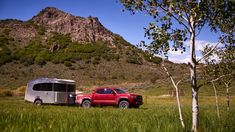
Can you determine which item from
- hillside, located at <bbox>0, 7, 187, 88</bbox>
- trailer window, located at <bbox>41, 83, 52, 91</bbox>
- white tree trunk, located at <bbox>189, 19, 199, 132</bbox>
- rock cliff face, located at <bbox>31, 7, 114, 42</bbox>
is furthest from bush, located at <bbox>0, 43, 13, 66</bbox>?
white tree trunk, located at <bbox>189, 19, 199, 132</bbox>

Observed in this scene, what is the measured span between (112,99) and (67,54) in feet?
158

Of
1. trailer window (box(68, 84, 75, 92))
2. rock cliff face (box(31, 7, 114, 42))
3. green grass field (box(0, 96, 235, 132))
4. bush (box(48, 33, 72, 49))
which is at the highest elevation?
rock cliff face (box(31, 7, 114, 42))

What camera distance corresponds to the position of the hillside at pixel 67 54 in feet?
203

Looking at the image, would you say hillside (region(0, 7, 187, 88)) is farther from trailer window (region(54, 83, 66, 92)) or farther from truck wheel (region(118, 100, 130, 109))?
truck wheel (region(118, 100, 130, 109))

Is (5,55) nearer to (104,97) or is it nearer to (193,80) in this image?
(104,97)

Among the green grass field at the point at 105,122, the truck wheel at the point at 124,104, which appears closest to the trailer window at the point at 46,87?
the truck wheel at the point at 124,104

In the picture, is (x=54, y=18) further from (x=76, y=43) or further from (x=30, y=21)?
(x=76, y=43)

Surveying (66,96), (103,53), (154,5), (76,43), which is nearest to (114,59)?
(103,53)

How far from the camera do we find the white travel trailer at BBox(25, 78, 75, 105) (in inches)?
1203

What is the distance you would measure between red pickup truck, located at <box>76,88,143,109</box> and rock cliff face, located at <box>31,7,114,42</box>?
60.5 meters

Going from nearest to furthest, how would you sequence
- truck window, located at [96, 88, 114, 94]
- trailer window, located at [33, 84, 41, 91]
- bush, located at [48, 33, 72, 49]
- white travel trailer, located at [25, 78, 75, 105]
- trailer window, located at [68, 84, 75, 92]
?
1. truck window, located at [96, 88, 114, 94]
2. white travel trailer, located at [25, 78, 75, 105]
3. trailer window, located at [68, 84, 75, 92]
4. trailer window, located at [33, 84, 41, 91]
5. bush, located at [48, 33, 72, 49]

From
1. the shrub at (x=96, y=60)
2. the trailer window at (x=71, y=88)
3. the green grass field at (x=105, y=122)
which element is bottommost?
the green grass field at (x=105, y=122)

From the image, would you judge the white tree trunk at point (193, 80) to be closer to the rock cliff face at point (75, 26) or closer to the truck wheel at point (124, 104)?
the truck wheel at point (124, 104)

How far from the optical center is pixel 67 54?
74.9 meters
